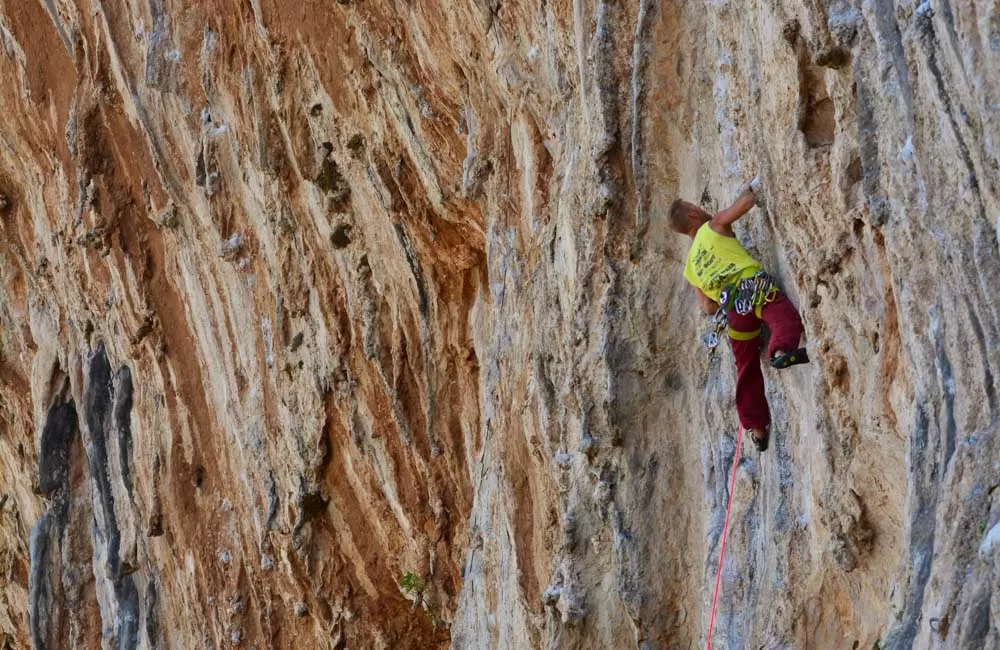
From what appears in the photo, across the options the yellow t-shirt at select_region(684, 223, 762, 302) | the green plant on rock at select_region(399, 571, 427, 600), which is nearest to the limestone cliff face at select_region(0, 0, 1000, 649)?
the green plant on rock at select_region(399, 571, 427, 600)

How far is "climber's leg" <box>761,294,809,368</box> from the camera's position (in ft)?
19.2

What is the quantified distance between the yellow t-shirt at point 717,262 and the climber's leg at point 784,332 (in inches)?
9.2

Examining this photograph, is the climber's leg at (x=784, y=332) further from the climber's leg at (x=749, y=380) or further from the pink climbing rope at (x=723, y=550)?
A: the pink climbing rope at (x=723, y=550)

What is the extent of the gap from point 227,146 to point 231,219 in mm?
747

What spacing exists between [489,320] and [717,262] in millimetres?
3771

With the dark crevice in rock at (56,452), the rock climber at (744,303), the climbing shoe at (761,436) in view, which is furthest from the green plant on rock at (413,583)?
the dark crevice in rock at (56,452)

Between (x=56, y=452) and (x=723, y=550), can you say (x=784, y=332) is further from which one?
(x=56, y=452)

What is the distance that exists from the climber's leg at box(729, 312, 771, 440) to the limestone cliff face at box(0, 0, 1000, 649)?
0.10m

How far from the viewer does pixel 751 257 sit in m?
6.30

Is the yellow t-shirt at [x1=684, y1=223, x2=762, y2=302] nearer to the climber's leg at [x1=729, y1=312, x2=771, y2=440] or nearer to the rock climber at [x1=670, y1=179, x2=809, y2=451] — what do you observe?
the rock climber at [x1=670, y1=179, x2=809, y2=451]

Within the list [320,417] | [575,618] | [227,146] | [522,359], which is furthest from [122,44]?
[575,618]

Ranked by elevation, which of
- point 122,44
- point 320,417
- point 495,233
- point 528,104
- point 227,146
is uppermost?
point 122,44

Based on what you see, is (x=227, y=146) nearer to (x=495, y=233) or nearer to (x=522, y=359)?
(x=495, y=233)

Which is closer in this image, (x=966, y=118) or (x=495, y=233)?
(x=966, y=118)
